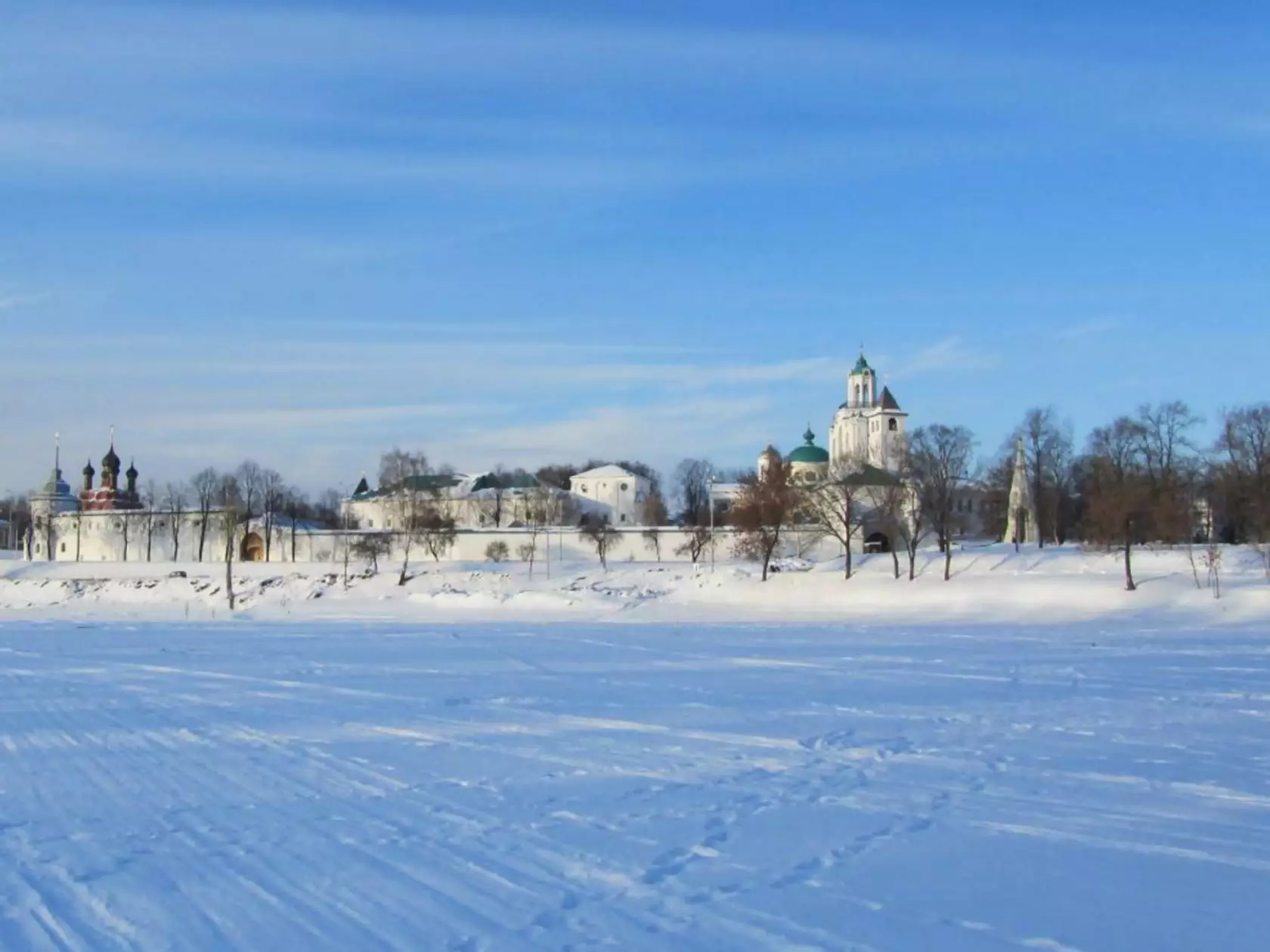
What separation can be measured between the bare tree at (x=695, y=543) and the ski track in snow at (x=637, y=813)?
193 feet

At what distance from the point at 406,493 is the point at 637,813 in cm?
9495

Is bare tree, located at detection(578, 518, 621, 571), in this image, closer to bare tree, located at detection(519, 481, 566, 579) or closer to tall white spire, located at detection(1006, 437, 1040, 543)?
bare tree, located at detection(519, 481, 566, 579)

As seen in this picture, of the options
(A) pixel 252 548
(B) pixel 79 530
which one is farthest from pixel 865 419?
(B) pixel 79 530

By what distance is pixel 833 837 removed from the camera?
9133 mm

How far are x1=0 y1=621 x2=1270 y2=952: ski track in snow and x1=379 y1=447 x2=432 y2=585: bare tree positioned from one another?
58916mm

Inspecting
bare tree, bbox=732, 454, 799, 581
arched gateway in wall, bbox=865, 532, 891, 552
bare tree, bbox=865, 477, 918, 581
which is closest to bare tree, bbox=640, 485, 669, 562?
arched gateway in wall, bbox=865, 532, 891, 552

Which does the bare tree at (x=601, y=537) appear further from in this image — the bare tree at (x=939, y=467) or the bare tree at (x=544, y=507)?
the bare tree at (x=939, y=467)

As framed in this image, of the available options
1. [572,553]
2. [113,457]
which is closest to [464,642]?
[572,553]

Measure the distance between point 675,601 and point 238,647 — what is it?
81.0ft

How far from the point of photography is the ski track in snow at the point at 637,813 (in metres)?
7.03

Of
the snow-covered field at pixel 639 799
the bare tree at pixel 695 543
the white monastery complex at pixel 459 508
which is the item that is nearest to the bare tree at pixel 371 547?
the white monastery complex at pixel 459 508

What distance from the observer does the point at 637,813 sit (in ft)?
32.5

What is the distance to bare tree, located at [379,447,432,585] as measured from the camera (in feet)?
273

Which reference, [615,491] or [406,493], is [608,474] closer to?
[615,491]
